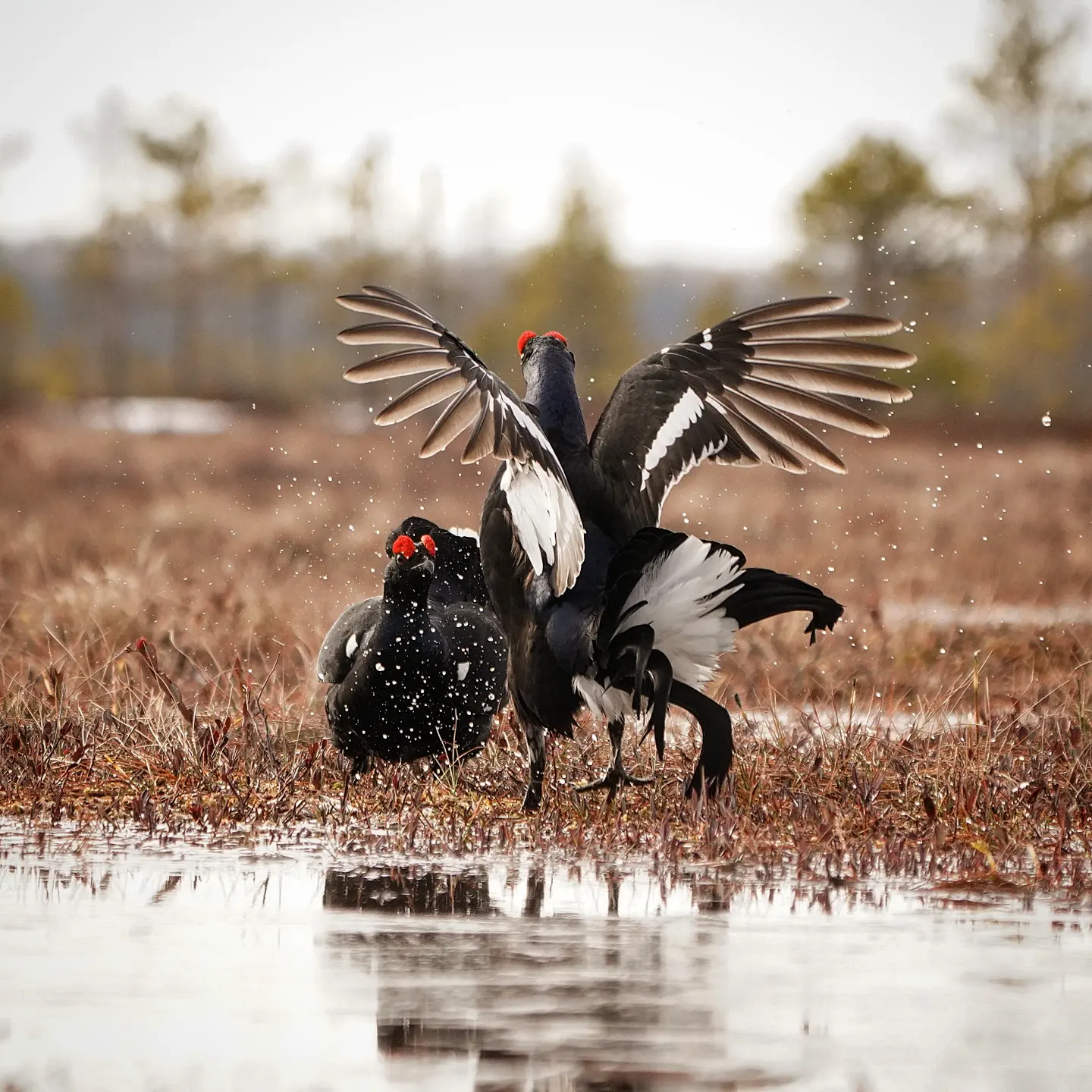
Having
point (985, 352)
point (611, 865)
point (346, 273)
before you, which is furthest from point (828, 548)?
point (346, 273)

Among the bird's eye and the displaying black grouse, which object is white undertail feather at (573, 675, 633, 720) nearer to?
the displaying black grouse

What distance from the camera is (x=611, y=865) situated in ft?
18.0

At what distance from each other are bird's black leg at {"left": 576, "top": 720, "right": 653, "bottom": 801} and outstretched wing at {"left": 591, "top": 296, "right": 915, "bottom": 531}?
80 cm

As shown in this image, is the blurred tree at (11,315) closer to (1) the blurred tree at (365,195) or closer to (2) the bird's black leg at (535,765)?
(1) the blurred tree at (365,195)

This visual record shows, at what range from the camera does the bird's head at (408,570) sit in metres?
7.01

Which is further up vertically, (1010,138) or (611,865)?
(1010,138)

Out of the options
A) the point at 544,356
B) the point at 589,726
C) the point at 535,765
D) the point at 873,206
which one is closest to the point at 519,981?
the point at 535,765

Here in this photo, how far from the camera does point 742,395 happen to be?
7.16 m

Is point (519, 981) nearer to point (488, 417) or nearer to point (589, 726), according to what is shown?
point (488, 417)

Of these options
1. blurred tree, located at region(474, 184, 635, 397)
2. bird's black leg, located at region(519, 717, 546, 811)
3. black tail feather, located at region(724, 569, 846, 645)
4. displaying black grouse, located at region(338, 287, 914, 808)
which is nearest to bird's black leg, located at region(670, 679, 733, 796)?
displaying black grouse, located at region(338, 287, 914, 808)

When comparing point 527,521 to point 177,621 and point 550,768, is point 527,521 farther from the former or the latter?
point 177,621

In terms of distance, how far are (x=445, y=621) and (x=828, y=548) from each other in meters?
11.4

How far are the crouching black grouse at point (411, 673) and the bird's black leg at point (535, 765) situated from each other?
0.46 meters

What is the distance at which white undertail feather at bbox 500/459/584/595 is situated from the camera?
6.05 metres
